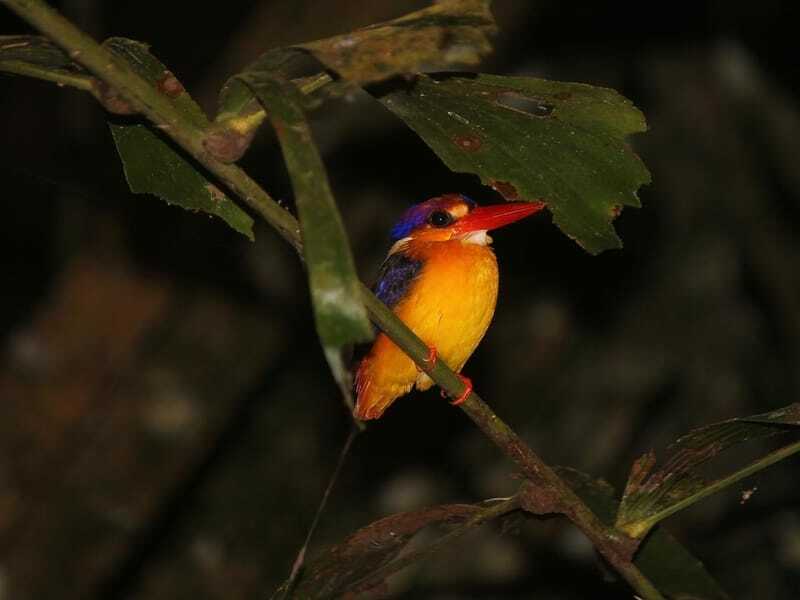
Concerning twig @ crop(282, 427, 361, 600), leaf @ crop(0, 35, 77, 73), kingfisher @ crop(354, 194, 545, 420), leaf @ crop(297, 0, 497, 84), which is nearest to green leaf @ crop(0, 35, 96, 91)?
leaf @ crop(0, 35, 77, 73)

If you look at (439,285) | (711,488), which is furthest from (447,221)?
(711,488)

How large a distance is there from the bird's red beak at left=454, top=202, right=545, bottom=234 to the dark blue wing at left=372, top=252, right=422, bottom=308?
0.17 metres

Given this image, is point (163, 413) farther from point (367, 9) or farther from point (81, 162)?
point (81, 162)

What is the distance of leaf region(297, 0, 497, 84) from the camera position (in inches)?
52.2

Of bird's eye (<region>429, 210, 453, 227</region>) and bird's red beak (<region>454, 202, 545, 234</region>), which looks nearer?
bird's red beak (<region>454, 202, 545, 234</region>)

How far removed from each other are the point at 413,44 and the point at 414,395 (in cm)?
489

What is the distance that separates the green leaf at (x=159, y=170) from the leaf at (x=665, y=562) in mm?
936

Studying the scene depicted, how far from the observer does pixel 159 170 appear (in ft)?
5.57

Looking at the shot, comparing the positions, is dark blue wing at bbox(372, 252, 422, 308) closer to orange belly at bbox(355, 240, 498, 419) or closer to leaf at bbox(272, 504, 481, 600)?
orange belly at bbox(355, 240, 498, 419)

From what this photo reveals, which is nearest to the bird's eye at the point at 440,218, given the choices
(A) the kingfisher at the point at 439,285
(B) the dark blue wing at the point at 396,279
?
(A) the kingfisher at the point at 439,285

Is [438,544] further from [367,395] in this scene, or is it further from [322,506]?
[367,395]

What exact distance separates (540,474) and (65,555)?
2927 millimetres

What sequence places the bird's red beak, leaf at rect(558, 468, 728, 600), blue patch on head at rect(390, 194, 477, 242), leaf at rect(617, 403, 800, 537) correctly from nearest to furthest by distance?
leaf at rect(617, 403, 800, 537) < leaf at rect(558, 468, 728, 600) < the bird's red beak < blue patch on head at rect(390, 194, 477, 242)

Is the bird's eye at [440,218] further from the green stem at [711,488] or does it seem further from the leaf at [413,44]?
the leaf at [413,44]
